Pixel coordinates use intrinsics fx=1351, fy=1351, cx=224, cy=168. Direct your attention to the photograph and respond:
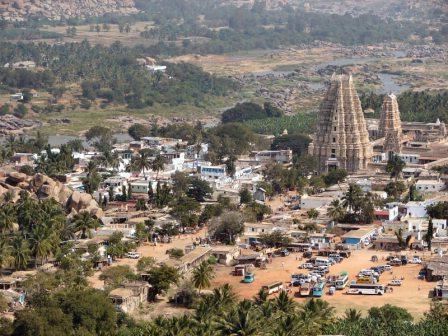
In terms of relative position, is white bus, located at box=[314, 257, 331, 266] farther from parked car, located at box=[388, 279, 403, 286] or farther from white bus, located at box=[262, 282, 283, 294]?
white bus, located at box=[262, 282, 283, 294]

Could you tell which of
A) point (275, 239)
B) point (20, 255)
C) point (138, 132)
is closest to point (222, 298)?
point (20, 255)

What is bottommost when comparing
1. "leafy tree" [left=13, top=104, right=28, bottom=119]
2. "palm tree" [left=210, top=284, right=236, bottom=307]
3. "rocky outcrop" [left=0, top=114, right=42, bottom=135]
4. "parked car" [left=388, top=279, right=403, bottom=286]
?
"rocky outcrop" [left=0, top=114, right=42, bottom=135]

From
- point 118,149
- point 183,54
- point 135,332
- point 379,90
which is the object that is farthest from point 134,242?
point 183,54

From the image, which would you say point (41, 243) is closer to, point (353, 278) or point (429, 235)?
point (353, 278)

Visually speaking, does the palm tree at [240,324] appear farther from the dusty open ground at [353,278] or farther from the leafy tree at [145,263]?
the leafy tree at [145,263]

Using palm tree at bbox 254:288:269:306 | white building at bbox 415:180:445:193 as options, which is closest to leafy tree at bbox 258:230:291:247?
palm tree at bbox 254:288:269:306

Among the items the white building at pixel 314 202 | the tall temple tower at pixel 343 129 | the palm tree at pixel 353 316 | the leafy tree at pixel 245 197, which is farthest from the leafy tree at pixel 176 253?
the tall temple tower at pixel 343 129
